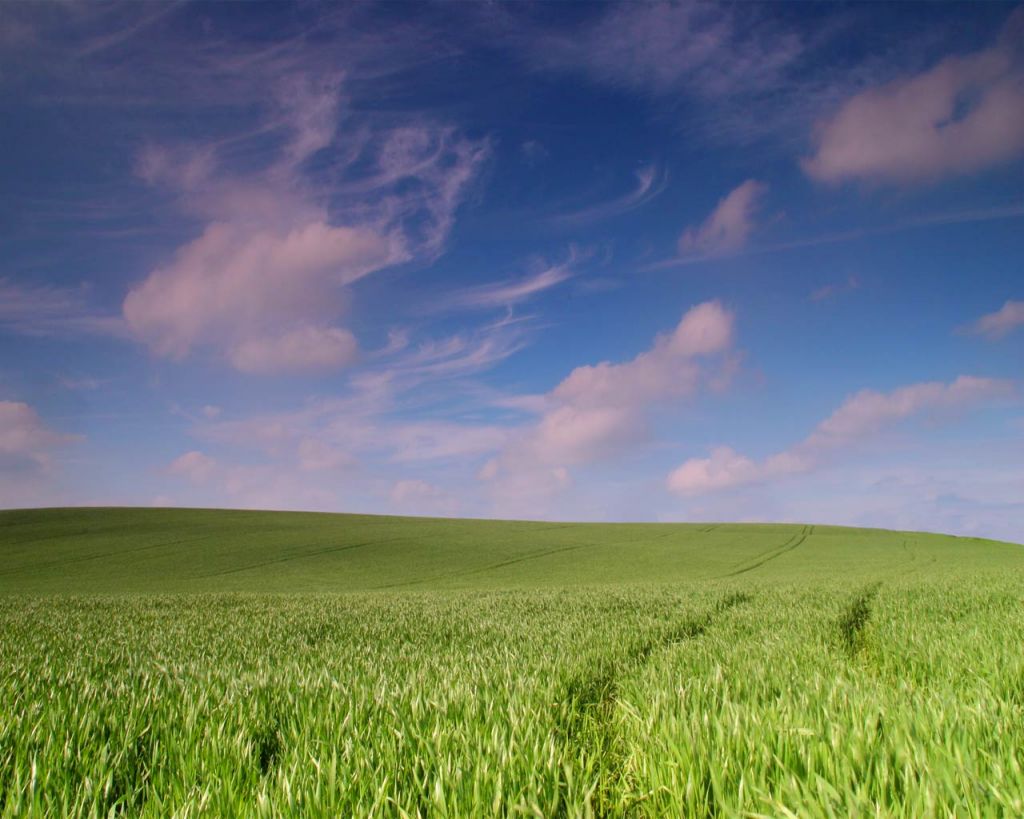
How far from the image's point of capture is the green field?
269 cm

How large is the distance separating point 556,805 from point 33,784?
2.57 meters

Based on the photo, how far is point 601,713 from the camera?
505cm

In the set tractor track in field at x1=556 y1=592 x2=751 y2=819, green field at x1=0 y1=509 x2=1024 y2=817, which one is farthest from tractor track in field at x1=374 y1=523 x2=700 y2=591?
tractor track in field at x1=556 y1=592 x2=751 y2=819

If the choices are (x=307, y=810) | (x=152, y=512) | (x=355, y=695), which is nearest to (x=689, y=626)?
(x=355, y=695)

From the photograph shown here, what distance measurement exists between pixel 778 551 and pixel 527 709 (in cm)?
4867

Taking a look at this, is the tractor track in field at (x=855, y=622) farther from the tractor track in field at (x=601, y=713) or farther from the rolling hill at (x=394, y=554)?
the rolling hill at (x=394, y=554)

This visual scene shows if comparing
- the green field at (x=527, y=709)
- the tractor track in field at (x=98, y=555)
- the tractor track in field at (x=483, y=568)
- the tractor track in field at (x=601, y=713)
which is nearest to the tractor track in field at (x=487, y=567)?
the tractor track in field at (x=483, y=568)

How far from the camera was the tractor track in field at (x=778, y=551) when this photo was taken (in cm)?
3513

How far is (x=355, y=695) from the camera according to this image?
4.64 metres

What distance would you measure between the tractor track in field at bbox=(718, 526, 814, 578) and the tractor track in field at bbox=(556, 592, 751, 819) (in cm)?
2786

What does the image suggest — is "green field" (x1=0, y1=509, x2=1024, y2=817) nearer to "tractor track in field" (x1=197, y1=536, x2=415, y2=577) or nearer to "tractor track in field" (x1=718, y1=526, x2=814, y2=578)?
"tractor track in field" (x1=197, y1=536, x2=415, y2=577)

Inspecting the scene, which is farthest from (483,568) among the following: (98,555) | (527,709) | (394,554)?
(527,709)

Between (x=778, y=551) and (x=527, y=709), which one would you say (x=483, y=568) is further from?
(x=527, y=709)

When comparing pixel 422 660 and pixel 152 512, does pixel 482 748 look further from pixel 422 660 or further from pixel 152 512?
pixel 152 512
